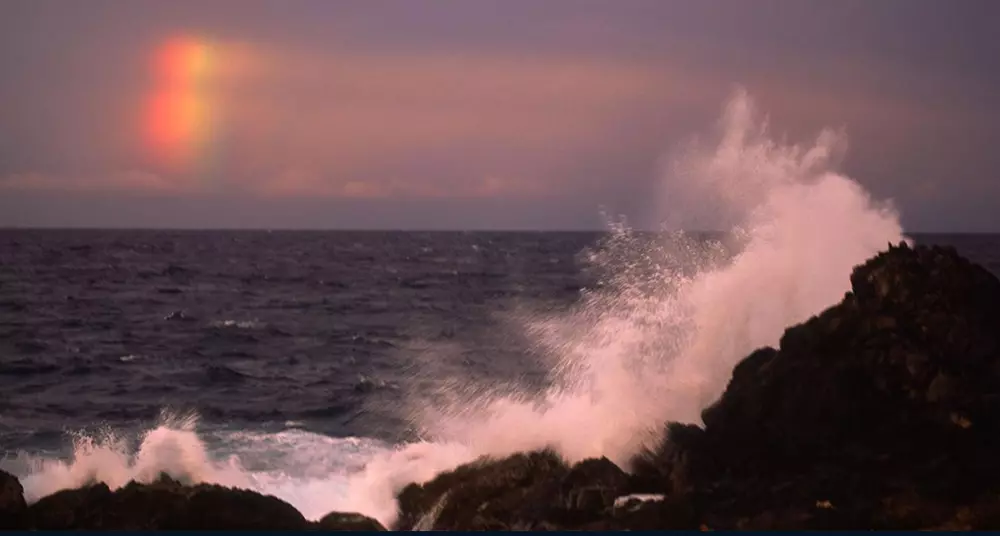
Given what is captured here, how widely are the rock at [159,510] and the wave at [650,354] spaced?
0.63 m

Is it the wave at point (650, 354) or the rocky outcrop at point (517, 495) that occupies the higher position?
the wave at point (650, 354)

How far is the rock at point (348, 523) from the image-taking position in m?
5.17

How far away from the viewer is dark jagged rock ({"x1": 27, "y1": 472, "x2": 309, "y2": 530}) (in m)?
4.89

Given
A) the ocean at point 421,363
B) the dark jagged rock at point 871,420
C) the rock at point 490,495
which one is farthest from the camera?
the ocean at point 421,363

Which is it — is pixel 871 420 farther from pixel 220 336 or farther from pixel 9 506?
pixel 220 336

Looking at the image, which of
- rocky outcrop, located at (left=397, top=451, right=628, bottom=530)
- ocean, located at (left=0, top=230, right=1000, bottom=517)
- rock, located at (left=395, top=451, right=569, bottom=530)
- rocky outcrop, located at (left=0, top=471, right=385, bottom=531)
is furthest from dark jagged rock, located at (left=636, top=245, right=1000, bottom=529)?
rocky outcrop, located at (left=0, top=471, right=385, bottom=531)

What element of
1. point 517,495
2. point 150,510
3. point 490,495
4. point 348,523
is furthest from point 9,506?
point 517,495

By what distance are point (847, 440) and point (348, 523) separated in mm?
3065

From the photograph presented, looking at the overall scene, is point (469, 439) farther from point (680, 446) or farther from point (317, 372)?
point (317, 372)

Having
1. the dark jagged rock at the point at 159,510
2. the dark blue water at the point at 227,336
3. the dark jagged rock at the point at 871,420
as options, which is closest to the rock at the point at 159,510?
the dark jagged rock at the point at 159,510

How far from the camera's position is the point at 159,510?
4.90m

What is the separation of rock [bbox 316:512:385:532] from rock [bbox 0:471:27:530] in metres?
1.78

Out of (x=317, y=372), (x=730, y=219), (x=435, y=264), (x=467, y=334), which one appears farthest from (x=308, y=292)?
(x=730, y=219)

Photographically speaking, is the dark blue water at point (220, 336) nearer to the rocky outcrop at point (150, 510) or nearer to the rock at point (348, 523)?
the rocky outcrop at point (150, 510)
